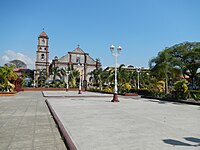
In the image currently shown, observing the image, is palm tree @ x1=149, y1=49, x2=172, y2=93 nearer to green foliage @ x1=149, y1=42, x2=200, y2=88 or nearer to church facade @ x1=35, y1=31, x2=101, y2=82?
green foliage @ x1=149, y1=42, x2=200, y2=88

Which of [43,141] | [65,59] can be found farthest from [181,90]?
[65,59]

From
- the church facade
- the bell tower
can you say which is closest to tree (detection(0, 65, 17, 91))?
the church facade

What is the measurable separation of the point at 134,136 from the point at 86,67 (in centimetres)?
6379

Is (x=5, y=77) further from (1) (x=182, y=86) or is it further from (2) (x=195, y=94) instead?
(2) (x=195, y=94)

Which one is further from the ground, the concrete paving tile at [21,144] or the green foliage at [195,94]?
the green foliage at [195,94]

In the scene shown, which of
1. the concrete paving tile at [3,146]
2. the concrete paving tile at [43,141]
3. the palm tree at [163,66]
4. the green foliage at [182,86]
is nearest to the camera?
the concrete paving tile at [3,146]

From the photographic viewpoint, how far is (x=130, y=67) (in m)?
70.1

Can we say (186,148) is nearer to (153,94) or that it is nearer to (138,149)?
(138,149)

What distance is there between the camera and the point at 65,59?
6694 centimetres

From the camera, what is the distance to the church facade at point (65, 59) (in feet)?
216

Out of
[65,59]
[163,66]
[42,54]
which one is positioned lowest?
[163,66]

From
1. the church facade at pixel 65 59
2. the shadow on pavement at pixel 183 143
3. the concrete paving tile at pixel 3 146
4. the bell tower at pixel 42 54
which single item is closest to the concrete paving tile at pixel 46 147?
the concrete paving tile at pixel 3 146

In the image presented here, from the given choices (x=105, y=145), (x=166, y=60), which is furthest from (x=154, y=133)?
(x=166, y=60)

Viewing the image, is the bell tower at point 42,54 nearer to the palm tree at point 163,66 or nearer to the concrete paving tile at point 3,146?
the palm tree at point 163,66
